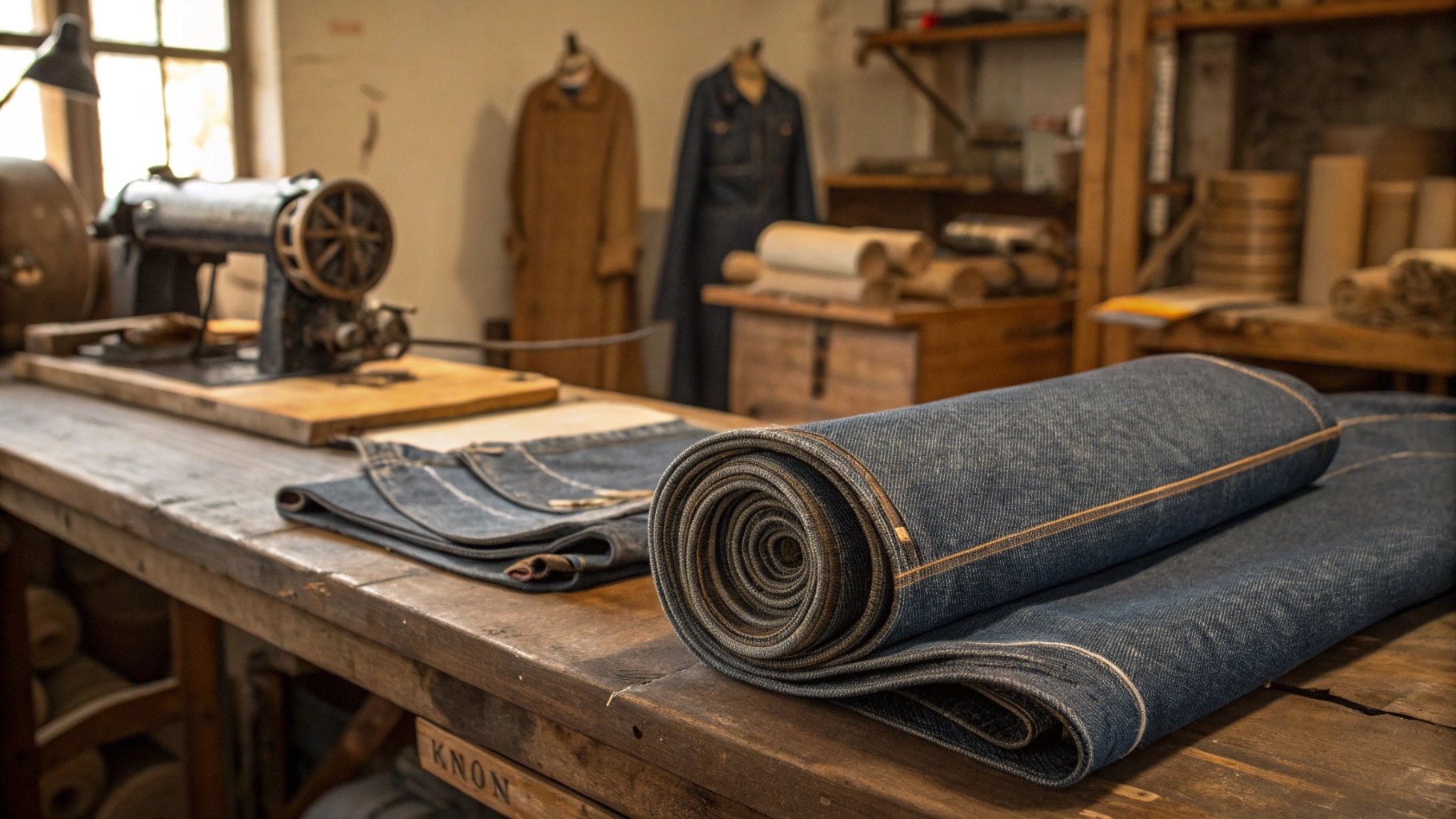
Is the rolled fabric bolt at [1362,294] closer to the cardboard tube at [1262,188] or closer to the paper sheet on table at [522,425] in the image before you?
the cardboard tube at [1262,188]

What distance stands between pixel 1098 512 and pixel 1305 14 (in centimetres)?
297

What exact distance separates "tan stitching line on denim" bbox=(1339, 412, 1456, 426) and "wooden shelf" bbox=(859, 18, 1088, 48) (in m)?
3.08

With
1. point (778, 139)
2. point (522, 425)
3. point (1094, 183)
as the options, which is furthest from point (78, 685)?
point (778, 139)


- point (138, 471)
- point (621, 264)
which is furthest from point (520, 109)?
point (138, 471)

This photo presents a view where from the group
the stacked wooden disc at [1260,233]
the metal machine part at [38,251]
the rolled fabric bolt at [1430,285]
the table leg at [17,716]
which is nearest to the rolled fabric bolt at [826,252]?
the stacked wooden disc at [1260,233]

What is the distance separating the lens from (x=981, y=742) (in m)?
0.80

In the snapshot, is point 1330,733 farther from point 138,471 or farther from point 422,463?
point 138,471

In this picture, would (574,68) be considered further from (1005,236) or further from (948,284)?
(948,284)

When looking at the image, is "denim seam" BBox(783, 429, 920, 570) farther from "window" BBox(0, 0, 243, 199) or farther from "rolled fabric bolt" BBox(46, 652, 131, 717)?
"window" BBox(0, 0, 243, 199)

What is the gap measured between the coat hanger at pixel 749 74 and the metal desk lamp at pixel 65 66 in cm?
283

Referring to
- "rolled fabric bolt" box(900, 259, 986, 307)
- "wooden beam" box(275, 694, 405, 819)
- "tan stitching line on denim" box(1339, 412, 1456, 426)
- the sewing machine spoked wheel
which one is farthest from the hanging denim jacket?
"tan stitching line on denim" box(1339, 412, 1456, 426)

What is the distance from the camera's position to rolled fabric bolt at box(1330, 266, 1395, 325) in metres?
2.87

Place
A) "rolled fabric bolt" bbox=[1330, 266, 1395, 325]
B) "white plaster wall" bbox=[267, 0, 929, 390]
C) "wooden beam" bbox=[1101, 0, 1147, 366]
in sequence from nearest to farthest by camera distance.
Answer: "rolled fabric bolt" bbox=[1330, 266, 1395, 325], "wooden beam" bbox=[1101, 0, 1147, 366], "white plaster wall" bbox=[267, 0, 929, 390]

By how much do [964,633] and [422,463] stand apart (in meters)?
0.84
